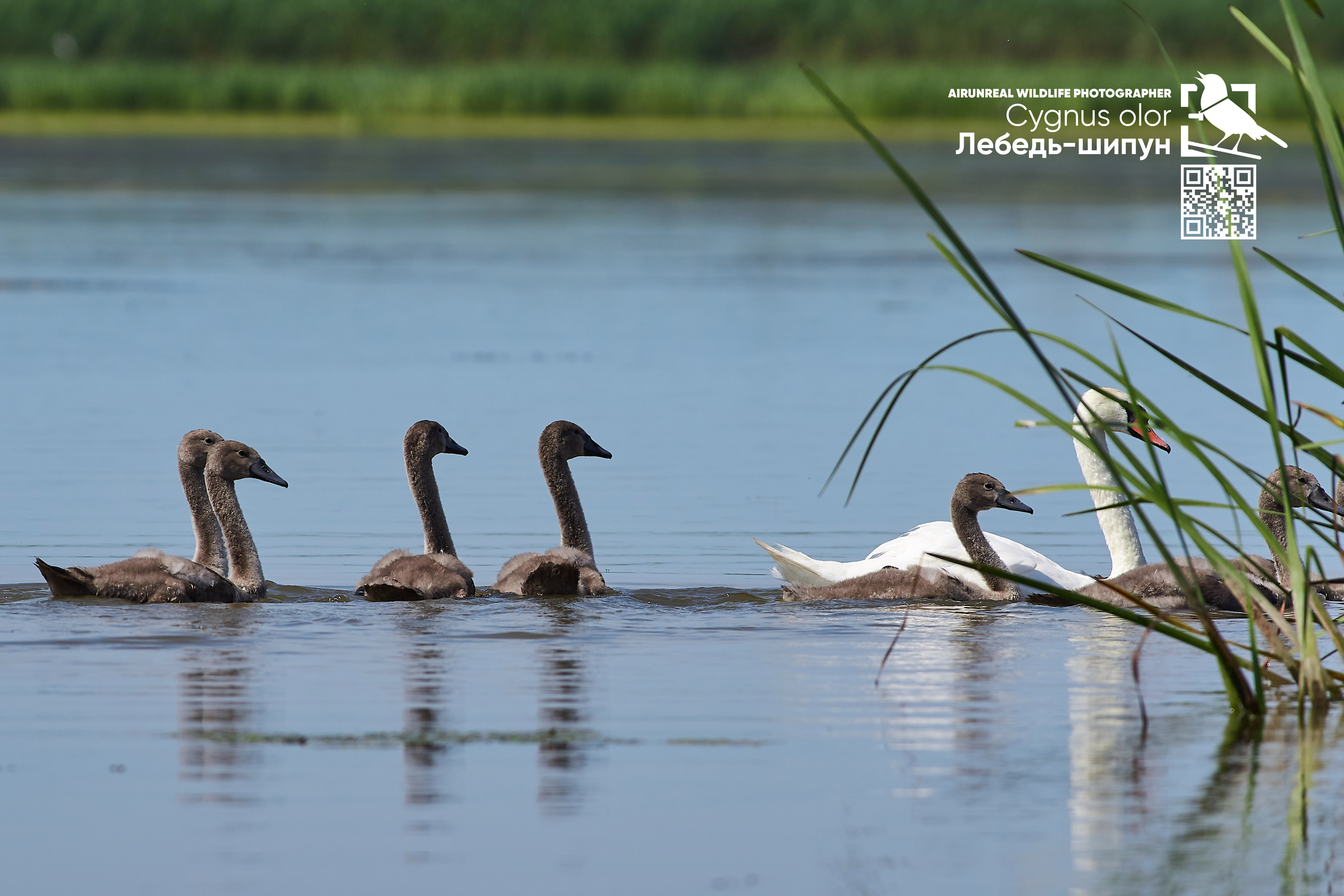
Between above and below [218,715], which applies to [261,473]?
above

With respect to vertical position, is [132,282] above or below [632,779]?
above

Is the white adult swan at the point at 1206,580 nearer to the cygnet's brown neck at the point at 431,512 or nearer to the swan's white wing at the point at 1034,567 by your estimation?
the swan's white wing at the point at 1034,567

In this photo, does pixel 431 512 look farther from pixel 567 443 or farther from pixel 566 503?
pixel 567 443

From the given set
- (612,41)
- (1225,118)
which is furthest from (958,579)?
(612,41)

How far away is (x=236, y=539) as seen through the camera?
8.73 meters

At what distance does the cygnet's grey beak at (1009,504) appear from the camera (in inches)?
354

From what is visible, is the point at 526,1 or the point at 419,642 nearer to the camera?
the point at 419,642

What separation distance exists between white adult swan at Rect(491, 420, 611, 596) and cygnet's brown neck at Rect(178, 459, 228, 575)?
1.04 metres

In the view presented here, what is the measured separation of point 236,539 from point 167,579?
0.57m

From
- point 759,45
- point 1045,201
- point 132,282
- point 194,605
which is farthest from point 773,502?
point 759,45

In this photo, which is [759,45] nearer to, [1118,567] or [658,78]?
[658,78]

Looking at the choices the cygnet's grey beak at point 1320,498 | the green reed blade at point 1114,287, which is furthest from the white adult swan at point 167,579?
the cygnet's grey beak at point 1320,498

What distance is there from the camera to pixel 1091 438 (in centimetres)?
542

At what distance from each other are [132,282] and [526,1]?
143ft
